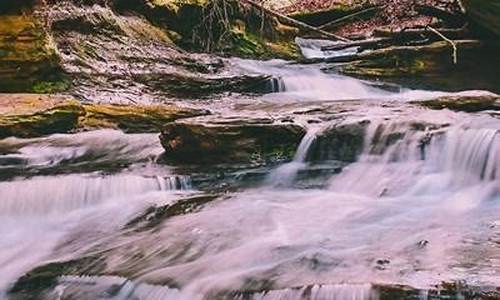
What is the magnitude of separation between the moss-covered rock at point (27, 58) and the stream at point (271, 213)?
142 centimetres

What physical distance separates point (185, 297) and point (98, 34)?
7.55m

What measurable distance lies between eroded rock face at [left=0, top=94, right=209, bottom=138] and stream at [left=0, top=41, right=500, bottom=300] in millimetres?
203

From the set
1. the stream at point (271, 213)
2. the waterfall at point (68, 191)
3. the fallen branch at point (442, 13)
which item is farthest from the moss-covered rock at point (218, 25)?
the waterfall at point (68, 191)

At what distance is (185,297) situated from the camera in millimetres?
4453

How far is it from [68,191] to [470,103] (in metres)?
4.24

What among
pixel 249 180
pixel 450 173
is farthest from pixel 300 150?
pixel 450 173

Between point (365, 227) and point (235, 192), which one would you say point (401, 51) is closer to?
point (235, 192)

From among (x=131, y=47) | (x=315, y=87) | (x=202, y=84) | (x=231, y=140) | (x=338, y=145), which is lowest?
(x=338, y=145)

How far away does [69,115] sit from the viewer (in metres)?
8.41

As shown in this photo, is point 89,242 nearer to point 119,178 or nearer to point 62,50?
point 119,178

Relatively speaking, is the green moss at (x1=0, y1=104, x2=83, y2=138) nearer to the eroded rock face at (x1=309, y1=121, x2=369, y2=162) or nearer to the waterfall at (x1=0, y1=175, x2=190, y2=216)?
the waterfall at (x1=0, y1=175, x2=190, y2=216)

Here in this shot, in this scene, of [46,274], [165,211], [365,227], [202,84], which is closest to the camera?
[46,274]

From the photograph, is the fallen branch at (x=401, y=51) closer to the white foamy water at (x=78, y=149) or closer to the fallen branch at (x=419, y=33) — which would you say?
the fallen branch at (x=419, y=33)

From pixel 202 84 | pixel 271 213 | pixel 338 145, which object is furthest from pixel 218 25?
pixel 271 213
